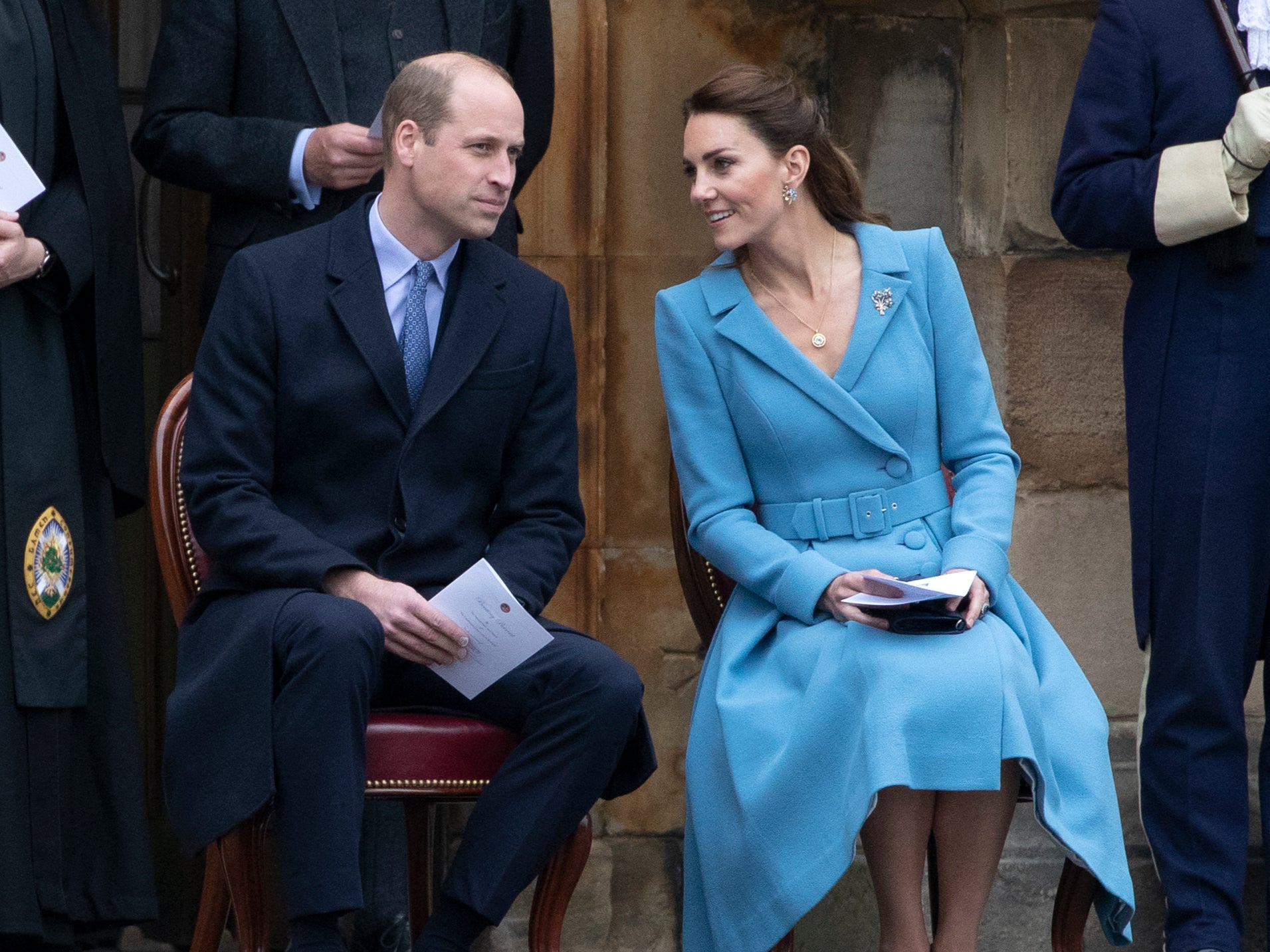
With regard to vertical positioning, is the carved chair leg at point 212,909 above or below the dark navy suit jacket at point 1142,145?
below

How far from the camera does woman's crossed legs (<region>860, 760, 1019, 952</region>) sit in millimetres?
3182

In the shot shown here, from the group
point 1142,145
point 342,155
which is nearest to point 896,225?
point 1142,145

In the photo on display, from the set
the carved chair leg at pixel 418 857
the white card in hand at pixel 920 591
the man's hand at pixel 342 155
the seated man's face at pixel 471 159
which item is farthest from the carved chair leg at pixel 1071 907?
the man's hand at pixel 342 155

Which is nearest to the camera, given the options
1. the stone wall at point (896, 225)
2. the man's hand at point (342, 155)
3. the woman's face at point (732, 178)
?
the woman's face at point (732, 178)

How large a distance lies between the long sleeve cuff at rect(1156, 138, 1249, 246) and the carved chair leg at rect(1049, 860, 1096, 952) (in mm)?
1215

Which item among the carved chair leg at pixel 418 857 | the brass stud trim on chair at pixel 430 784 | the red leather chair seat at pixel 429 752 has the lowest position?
the carved chair leg at pixel 418 857

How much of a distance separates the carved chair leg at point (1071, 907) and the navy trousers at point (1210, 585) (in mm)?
422

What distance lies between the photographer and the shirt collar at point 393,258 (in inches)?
142

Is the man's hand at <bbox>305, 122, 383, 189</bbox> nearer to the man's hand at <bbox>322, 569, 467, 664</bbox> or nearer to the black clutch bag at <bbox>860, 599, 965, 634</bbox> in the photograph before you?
the man's hand at <bbox>322, 569, 467, 664</bbox>

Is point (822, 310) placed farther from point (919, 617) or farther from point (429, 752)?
point (429, 752)

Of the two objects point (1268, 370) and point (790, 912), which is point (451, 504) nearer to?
point (790, 912)

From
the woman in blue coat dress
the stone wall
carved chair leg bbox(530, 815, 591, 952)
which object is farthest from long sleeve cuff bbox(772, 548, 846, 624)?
the stone wall

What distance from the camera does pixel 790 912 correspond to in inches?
123

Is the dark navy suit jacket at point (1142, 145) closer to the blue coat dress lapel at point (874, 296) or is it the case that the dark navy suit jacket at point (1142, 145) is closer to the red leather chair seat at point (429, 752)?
the blue coat dress lapel at point (874, 296)
